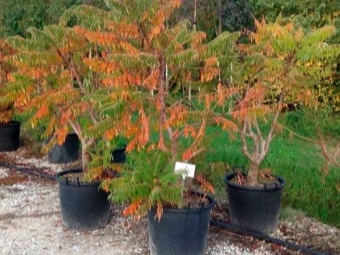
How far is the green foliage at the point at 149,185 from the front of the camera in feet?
13.9

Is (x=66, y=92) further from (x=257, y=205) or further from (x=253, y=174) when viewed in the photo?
(x=257, y=205)

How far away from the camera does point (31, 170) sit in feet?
25.1

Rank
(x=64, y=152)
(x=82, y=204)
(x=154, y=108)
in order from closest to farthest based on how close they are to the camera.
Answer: (x=154, y=108)
(x=82, y=204)
(x=64, y=152)

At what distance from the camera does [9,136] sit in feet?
29.8

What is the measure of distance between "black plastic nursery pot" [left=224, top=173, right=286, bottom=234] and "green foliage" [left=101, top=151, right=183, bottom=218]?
0.89 metres

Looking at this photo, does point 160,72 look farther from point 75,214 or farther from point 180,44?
point 75,214

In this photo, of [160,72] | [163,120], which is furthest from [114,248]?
[160,72]

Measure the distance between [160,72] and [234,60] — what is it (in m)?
0.76

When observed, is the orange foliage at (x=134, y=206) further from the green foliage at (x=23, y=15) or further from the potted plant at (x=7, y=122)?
the green foliage at (x=23, y=15)

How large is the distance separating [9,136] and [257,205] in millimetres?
5389

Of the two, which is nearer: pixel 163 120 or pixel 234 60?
pixel 163 120

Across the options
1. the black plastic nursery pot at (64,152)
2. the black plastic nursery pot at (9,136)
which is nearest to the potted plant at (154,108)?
the black plastic nursery pot at (64,152)

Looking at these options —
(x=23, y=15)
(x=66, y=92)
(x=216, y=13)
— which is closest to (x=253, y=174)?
(x=66, y=92)

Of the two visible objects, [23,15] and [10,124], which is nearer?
[10,124]
